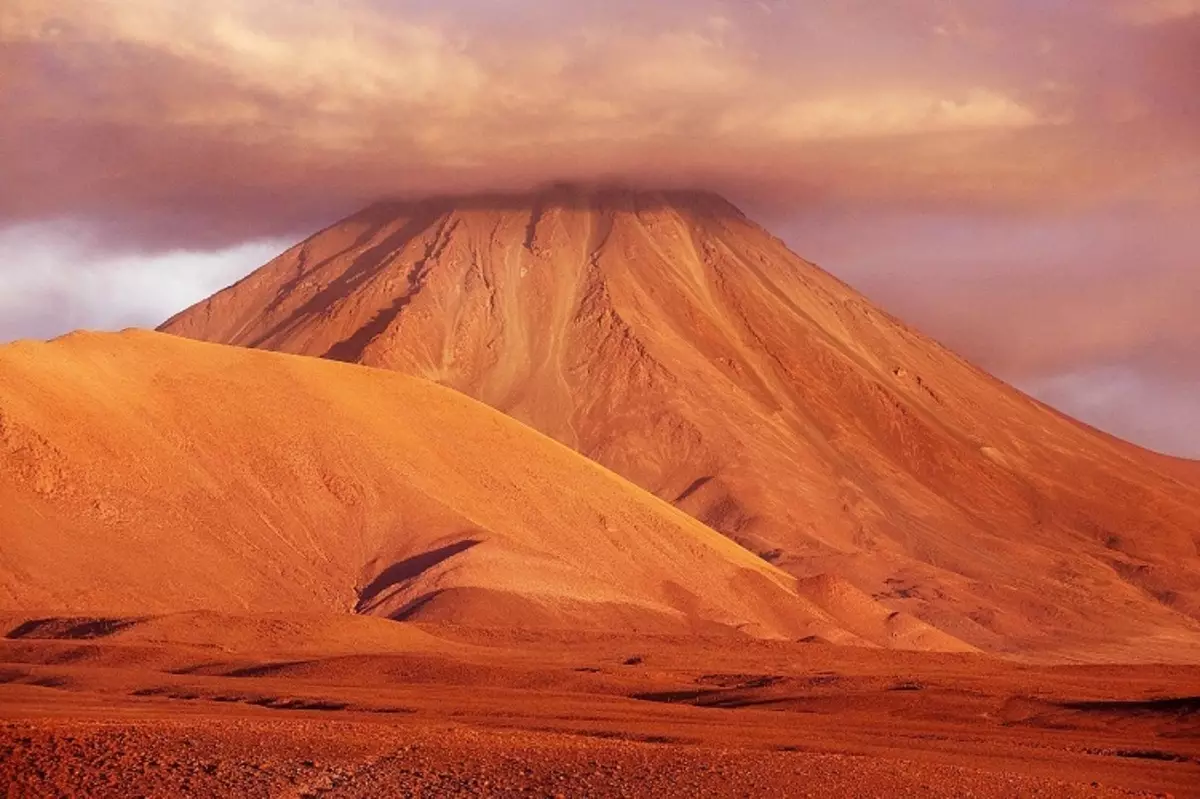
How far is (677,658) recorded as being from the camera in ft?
166

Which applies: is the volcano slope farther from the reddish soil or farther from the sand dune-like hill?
the reddish soil

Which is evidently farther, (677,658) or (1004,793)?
(677,658)

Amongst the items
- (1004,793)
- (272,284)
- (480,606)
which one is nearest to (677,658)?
(480,606)

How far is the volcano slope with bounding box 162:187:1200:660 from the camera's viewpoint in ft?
354

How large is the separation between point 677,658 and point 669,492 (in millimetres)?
64786

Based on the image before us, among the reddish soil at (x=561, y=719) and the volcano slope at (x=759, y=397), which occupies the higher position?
the volcano slope at (x=759, y=397)

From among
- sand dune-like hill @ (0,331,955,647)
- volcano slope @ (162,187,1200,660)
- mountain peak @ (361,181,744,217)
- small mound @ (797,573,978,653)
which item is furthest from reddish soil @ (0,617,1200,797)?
mountain peak @ (361,181,744,217)

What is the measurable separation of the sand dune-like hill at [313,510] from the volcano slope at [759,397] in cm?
2966

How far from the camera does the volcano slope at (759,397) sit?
10800 centimetres

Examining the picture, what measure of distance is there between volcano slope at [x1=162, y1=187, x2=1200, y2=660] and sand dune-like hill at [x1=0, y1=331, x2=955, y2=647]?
29.7 metres

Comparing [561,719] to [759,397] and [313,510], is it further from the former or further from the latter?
[759,397]

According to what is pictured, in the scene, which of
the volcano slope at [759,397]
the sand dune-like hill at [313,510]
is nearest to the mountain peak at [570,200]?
the volcano slope at [759,397]

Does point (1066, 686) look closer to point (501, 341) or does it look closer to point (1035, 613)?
point (1035, 613)

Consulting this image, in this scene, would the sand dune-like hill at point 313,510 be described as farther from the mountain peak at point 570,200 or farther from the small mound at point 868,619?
the mountain peak at point 570,200
